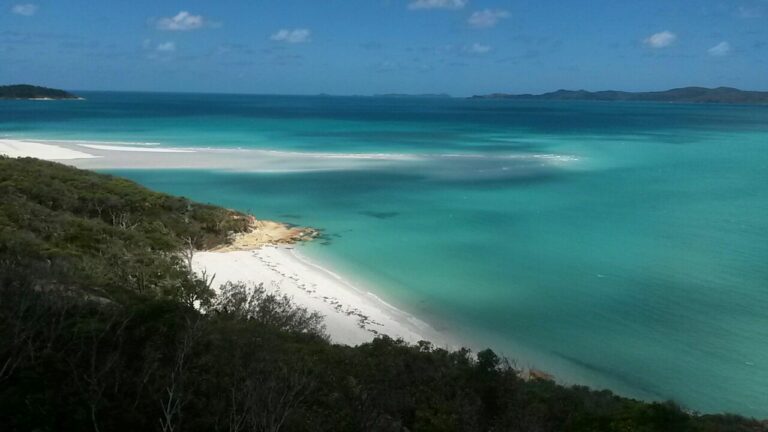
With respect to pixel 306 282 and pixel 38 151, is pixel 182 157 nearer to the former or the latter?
pixel 38 151

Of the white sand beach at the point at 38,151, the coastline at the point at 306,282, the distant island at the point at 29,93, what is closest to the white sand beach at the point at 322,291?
the coastline at the point at 306,282

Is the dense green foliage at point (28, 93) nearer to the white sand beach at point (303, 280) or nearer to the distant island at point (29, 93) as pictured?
the distant island at point (29, 93)

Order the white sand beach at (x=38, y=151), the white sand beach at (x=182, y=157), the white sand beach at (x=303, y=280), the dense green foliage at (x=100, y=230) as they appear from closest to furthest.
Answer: the dense green foliage at (x=100, y=230)
the white sand beach at (x=303, y=280)
the white sand beach at (x=182, y=157)
the white sand beach at (x=38, y=151)

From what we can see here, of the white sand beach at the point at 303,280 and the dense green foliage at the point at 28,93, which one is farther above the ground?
the dense green foliage at the point at 28,93

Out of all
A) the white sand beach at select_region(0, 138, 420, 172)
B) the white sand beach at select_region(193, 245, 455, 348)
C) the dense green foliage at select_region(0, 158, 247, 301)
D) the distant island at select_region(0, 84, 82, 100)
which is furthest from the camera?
the distant island at select_region(0, 84, 82, 100)

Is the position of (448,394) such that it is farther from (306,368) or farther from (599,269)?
(599,269)

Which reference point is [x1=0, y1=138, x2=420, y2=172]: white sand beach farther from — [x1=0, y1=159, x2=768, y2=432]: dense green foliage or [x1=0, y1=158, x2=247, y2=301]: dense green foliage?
[x1=0, y1=159, x2=768, y2=432]: dense green foliage

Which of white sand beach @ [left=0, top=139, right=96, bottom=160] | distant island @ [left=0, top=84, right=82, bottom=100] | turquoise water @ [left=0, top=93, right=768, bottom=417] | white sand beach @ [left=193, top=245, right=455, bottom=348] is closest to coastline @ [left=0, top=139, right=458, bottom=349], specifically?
white sand beach @ [left=193, top=245, right=455, bottom=348]
